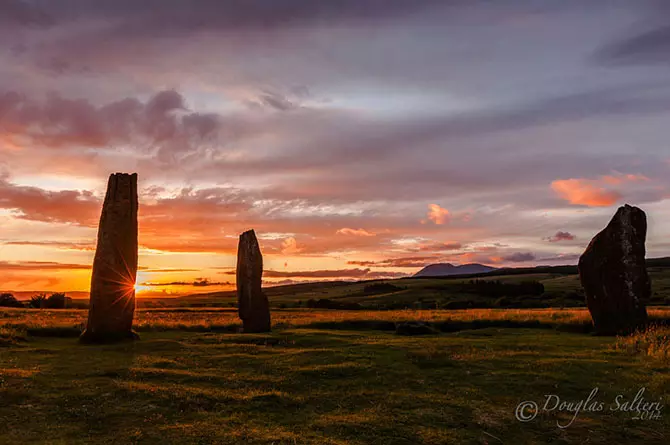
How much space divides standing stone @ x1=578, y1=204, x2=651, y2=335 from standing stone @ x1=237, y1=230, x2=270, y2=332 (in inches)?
808

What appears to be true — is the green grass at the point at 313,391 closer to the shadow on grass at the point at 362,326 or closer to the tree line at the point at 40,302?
the shadow on grass at the point at 362,326

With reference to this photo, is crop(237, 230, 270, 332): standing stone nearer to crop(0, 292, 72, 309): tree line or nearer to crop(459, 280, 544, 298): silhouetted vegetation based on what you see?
crop(0, 292, 72, 309): tree line

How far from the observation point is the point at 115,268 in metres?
28.9

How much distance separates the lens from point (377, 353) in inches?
956

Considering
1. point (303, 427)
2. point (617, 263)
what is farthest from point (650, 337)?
point (303, 427)

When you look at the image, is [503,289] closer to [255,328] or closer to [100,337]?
[255,328]

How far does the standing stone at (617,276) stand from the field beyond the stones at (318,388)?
286 centimetres

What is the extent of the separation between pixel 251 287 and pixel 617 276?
900 inches

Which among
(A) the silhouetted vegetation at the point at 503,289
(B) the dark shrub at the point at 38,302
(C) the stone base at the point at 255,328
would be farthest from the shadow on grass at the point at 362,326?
(A) the silhouetted vegetation at the point at 503,289

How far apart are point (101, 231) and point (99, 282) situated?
295 centimetres

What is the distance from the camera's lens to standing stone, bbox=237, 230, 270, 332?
33.7 meters

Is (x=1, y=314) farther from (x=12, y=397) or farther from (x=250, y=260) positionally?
(x=12, y=397)

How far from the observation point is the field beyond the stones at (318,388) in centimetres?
1383

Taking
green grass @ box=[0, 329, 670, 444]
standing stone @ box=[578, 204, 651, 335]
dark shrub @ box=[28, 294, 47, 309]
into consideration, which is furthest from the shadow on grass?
dark shrub @ box=[28, 294, 47, 309]
